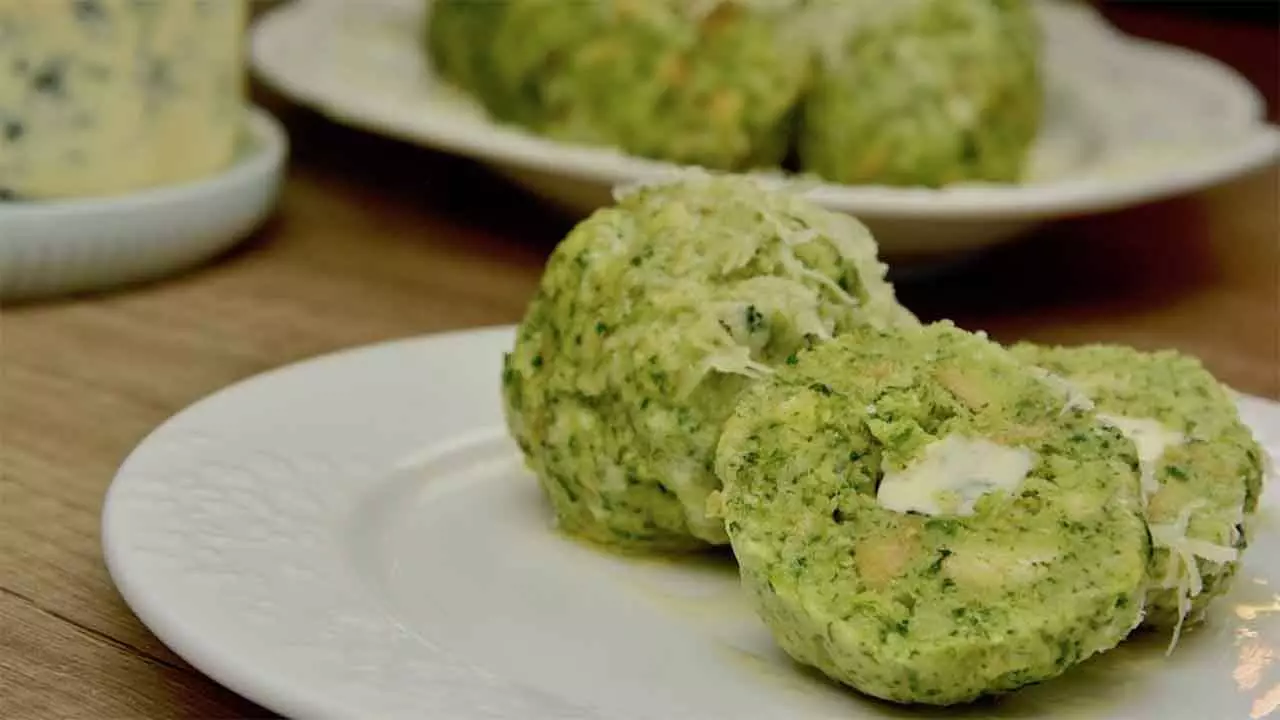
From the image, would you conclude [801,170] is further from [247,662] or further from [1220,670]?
[247,662]

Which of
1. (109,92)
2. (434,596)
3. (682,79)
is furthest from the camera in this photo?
(682,79)

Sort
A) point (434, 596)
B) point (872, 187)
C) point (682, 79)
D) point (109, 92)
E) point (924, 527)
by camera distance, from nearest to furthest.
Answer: point (924, 527)
point (434, 596)
point (109, 92)
point (872, 187)
point (682, 79)

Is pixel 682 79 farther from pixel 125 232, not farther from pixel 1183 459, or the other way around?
pixel 1183 459

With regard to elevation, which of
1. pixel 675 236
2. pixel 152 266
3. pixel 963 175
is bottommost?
pixel 152 266

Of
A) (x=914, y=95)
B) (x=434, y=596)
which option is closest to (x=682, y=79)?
(x=914, y=95)

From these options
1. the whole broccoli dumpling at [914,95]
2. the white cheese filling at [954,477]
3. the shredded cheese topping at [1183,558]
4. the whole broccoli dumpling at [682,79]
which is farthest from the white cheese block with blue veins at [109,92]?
the shredded cheese topping at [1183,558]

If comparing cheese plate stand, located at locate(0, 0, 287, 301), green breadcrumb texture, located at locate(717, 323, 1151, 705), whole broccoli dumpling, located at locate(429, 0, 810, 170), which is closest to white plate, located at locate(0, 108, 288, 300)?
cheese plate stand, located at locate(0, 0, 287, 301)

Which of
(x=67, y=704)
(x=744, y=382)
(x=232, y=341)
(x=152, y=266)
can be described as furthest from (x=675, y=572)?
(x=152, y=266)
